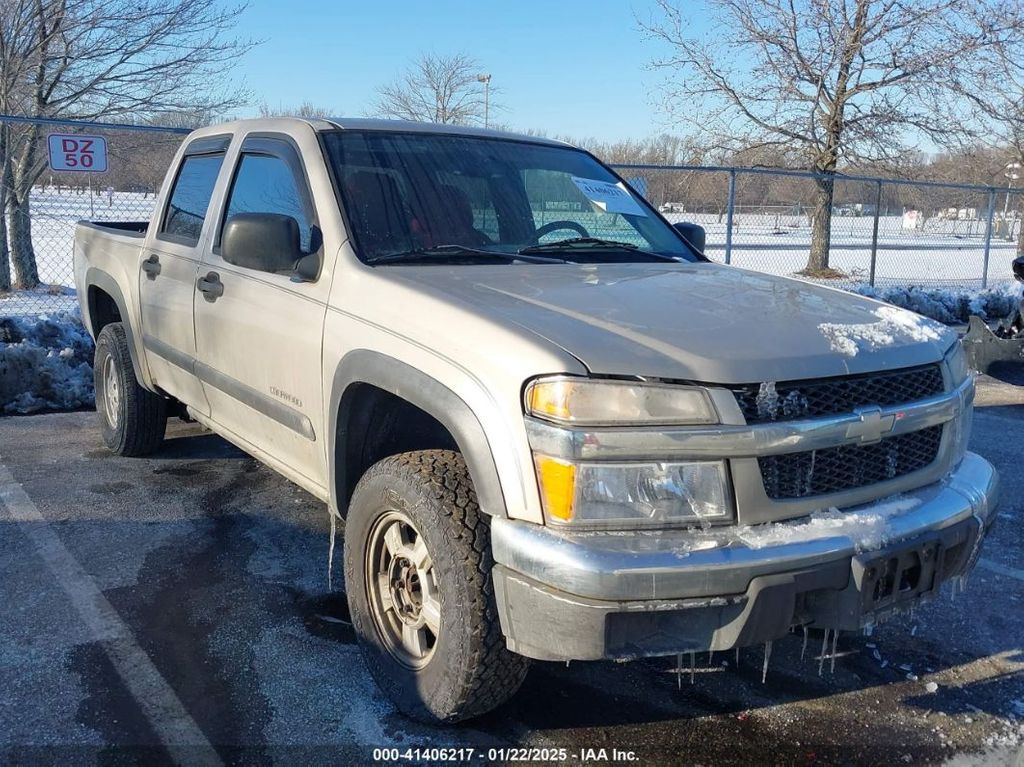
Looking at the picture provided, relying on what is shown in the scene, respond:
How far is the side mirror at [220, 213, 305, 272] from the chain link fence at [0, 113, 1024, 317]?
5153 millimetres

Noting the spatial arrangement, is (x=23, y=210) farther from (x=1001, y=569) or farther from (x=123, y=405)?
(x=1001, y=569)

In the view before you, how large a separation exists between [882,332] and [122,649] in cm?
284

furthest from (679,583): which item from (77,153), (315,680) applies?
(77,153)

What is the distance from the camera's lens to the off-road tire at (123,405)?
517cm

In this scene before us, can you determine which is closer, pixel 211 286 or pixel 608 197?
pixel 211 286

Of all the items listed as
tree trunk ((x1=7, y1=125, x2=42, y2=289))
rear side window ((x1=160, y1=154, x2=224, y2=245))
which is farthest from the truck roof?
tree trunk ((x1=7, y1=125, x2=42, y2=289))

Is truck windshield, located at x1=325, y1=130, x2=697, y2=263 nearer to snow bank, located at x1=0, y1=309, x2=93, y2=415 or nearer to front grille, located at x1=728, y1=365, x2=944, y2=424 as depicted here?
front grille, located at x1=728, y1=365, x2=944, y2=424

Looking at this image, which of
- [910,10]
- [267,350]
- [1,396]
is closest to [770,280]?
[267,350]

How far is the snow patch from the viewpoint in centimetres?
251

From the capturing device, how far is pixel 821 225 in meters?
16.2

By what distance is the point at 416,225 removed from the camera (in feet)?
10.9

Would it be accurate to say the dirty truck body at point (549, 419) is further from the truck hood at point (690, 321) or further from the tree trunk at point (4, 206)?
the tree trunk at point (4, 206)

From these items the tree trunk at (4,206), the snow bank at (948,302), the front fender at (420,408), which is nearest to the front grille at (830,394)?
the front fender at (420,408)

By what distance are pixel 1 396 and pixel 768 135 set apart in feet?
47.3
